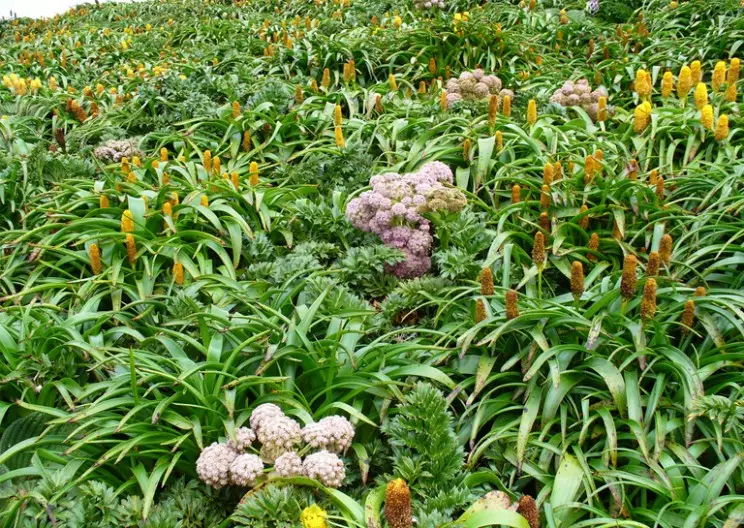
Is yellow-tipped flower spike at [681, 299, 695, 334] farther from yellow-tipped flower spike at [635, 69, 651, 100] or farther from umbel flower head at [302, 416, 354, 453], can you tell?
yellow-tipped flower spike at [635, 69, 651, 100]

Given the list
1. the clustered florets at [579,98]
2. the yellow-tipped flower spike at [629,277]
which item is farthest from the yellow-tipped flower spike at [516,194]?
the clustered florets at [579,98]

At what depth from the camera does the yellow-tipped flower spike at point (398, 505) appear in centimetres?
222

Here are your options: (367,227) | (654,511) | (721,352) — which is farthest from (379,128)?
(654,511)

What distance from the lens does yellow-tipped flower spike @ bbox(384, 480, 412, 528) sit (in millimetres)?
2225

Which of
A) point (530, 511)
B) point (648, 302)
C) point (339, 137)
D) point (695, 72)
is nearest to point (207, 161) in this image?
point (339, 137)

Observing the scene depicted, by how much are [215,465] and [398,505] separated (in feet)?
2.52

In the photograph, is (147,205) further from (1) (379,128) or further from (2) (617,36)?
(2) (617,36)

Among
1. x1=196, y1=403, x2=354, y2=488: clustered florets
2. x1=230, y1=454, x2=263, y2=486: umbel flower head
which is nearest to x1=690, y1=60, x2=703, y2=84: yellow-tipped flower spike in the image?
x1=196, y1=403, x2=354, y2=488: clustered florets

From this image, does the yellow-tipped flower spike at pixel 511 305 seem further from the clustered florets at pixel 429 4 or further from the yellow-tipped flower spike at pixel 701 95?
the clustered florets at pixel 429 4

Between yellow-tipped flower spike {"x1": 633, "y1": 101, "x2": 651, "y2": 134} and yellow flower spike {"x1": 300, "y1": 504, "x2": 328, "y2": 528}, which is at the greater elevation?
yellow-tipped flower spike {"x1": 633, "y1": 101, "x2": 651, "y2": 134}

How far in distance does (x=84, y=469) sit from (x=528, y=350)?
1.99 metres

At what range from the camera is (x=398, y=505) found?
2.23 metres

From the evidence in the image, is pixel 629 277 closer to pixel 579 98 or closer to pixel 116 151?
pixel 579 98

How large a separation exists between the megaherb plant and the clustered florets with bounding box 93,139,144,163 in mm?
32
